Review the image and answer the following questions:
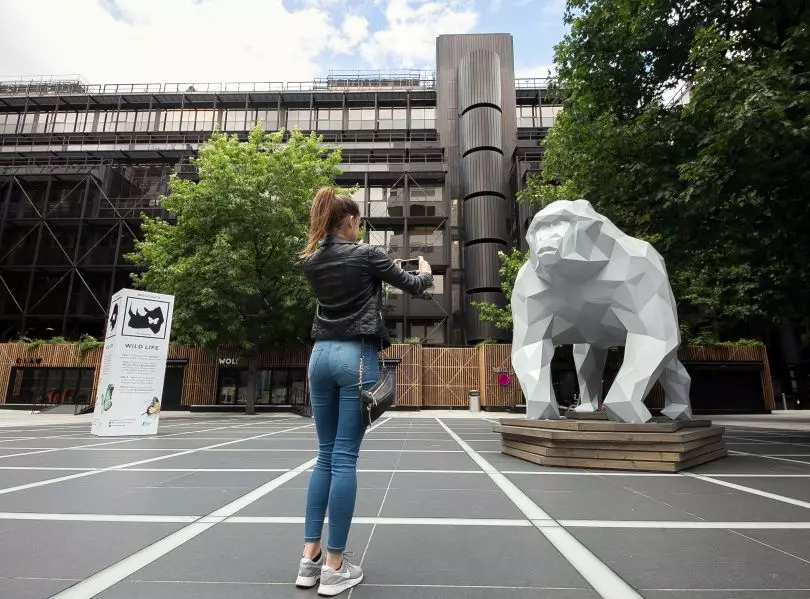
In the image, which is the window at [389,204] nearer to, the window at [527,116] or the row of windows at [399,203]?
the row of windows at [399,203]

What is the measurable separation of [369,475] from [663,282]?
13.6 feet

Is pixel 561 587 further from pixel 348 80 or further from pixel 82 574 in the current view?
pixel 348 80

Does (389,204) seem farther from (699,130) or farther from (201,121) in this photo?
(699,130)

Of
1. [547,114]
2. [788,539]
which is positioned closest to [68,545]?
[788,539]

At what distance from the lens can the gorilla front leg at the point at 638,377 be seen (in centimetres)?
539

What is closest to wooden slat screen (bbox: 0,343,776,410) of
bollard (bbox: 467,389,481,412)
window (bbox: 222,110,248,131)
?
bollard (bbox: 467,389,481,412)

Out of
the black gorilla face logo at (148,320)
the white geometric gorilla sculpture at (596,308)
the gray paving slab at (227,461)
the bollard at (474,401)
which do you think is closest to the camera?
the gray paving slab at (227,461)

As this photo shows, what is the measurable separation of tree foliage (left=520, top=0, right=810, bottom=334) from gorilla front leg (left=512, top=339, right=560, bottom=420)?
163 inches

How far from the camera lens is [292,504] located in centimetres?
345

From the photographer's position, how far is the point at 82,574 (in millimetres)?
2072

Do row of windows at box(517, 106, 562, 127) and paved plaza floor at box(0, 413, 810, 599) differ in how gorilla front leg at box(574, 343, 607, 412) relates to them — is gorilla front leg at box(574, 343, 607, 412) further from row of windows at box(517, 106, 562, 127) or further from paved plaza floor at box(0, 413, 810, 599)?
row of windows at box(517, 106, 562, 127)

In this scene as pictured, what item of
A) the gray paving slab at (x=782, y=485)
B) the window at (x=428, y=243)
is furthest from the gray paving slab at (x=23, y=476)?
the window at (x=428, y=243)

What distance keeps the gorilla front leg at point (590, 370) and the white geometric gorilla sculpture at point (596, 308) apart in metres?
0.88

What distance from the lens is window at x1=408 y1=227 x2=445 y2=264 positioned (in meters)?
30.1
